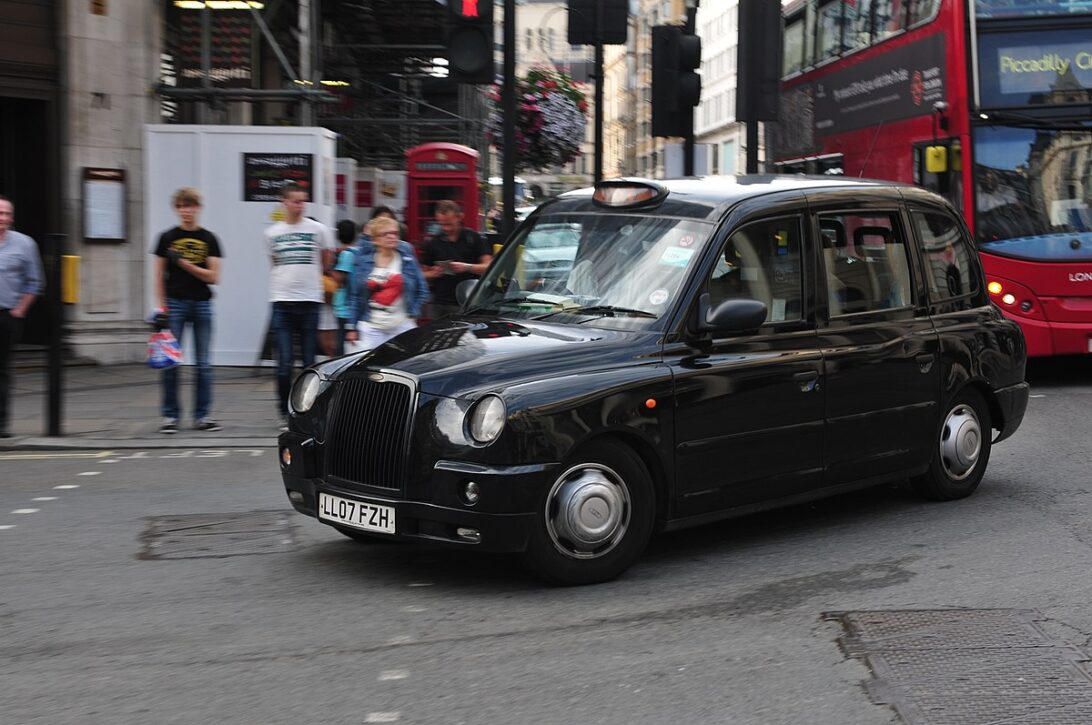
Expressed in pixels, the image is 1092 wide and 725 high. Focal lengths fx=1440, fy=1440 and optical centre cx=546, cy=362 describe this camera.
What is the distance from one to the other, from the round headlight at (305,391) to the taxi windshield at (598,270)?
3.02 ft

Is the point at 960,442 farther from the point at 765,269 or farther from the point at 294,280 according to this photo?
the point at 294,280

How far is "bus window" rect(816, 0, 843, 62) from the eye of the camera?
16.4 m

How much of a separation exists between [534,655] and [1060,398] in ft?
28.8

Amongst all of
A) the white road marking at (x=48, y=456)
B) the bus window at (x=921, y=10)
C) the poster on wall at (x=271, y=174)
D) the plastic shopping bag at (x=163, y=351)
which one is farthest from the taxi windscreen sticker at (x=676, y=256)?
the poster on wall at (x=271, y=174)

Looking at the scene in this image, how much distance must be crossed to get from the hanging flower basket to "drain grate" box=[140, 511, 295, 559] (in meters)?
23.1

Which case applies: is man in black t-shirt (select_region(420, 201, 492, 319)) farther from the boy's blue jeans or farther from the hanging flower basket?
the hanging flower basket

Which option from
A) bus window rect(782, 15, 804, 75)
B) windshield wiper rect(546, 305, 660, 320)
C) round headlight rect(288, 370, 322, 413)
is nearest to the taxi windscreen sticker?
windshield wiper rect(546, 305, 660, 320)

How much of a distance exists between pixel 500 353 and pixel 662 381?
68 cm

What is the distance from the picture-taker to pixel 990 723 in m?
4.11

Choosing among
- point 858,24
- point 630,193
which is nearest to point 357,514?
point 630,193

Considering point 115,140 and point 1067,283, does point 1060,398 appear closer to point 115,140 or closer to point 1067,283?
point 1067,283

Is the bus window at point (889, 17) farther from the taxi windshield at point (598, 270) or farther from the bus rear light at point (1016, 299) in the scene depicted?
the taxi windshield at point (598, 270)

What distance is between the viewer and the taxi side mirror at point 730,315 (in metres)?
6.09

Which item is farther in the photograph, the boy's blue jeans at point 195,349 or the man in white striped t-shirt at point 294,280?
the man in white striped t-shirt at point 294,280
